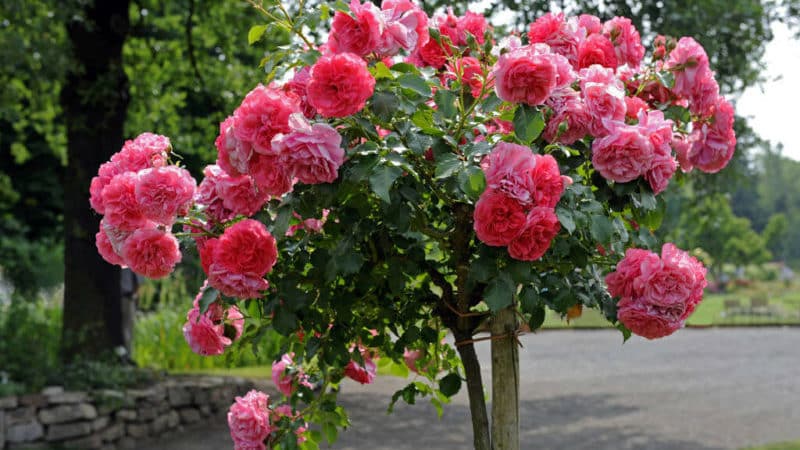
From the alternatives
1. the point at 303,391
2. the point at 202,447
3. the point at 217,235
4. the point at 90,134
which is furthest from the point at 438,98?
the point at 90,134

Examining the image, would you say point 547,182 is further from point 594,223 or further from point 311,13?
point 311,13

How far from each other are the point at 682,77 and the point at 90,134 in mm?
7194

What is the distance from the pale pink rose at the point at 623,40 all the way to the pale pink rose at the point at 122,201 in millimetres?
1576

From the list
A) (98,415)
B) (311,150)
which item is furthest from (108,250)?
(98,415)

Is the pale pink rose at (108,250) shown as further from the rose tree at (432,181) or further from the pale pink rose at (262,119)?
the pale pink rose at (262,119)

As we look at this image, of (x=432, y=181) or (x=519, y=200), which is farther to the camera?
(x=432, y=181)

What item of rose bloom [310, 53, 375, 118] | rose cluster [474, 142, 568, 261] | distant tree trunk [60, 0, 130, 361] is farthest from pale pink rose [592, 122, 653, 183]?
distant tree trunk [60, 0, 130, 361]

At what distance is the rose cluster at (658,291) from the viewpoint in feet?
7.25

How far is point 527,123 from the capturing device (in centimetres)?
206

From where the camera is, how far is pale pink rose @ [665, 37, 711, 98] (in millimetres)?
2539

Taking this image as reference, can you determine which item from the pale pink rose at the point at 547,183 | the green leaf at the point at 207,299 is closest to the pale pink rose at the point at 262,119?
the green leaf at the point at 207,299

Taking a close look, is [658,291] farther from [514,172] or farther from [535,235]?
[514,172]

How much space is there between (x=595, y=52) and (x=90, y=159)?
704cm

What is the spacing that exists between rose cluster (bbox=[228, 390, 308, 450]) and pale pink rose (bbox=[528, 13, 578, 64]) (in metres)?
1.57
